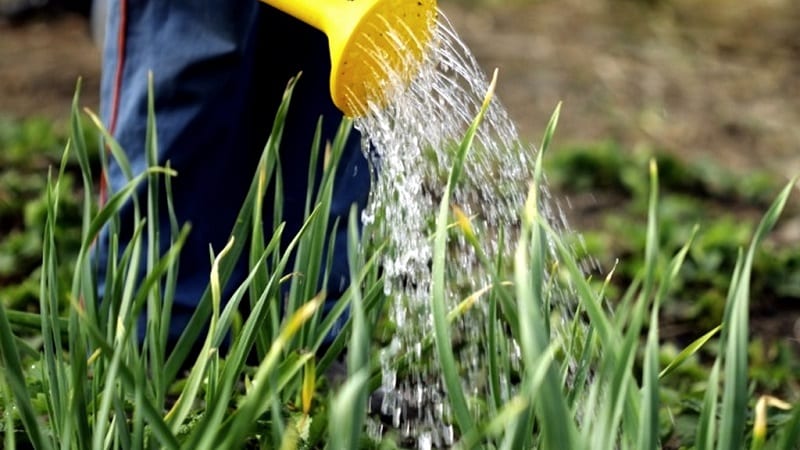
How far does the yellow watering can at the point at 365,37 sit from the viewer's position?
4.66ft

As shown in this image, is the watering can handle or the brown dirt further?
the brown dirt

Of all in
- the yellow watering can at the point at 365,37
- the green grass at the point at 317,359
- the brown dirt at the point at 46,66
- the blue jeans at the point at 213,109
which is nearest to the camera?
the green grass at the point at 317,359

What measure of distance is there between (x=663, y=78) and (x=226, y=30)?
7.25ft

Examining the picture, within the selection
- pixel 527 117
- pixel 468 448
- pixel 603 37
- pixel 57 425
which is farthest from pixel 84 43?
pixel 468 448

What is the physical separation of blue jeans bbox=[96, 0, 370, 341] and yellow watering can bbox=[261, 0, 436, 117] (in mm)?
342

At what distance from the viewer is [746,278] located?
1053 millimetres

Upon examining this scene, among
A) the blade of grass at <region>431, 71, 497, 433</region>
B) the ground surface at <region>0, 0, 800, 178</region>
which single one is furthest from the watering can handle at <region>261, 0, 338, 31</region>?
the ground surface at <region>0, 0, 800, 178</region>

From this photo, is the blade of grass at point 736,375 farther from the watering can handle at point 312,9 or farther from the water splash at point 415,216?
the watering can handle at point 312,9

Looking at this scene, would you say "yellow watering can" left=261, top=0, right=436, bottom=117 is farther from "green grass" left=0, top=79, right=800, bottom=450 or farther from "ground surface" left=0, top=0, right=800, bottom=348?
"ground surface" left=0, top=0, right=800, bottom=348

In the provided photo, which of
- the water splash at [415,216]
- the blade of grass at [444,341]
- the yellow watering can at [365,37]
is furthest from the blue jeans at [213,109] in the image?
the blade of grass at [444,341]

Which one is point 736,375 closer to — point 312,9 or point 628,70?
point 312,9

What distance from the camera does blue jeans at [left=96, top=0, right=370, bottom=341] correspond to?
183 cm

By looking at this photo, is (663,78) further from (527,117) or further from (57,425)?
(57,425)

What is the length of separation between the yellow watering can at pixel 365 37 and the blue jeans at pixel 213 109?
0.34 metres
